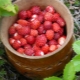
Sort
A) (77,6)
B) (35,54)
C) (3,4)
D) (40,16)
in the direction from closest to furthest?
(3,4) < (35,54) < (40,16) < (77,6)

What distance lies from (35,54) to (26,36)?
11cm

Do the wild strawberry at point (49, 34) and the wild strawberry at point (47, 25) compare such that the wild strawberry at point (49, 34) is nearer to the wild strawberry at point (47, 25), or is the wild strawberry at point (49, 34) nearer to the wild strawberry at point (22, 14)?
the wild strawberry at point (47, 25)

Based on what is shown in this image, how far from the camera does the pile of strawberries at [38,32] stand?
1.21 meters

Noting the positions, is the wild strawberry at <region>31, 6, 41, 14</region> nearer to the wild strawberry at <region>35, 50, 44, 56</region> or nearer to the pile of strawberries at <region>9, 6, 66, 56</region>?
the pile of strawberries at <region>9, 6, 66, 56</region>

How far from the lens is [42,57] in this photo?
1.11m

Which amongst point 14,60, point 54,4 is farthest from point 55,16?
point 14,60

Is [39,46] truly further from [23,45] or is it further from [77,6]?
[77,6]

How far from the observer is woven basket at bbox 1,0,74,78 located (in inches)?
44.7

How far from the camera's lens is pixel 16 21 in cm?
133

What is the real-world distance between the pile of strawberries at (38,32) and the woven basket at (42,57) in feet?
0.10

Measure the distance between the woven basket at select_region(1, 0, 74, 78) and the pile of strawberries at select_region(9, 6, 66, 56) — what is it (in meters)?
0.03

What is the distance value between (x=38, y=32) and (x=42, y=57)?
0.18 metres

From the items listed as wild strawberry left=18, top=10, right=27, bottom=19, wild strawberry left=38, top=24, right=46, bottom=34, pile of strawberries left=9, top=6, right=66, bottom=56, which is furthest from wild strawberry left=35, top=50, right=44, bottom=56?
wild strawberry left=18, top=10, right=27, bottom=19

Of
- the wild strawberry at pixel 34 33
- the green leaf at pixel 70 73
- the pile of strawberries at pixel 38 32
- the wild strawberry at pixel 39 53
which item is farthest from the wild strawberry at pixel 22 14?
the green leaf at pixel 70 73
